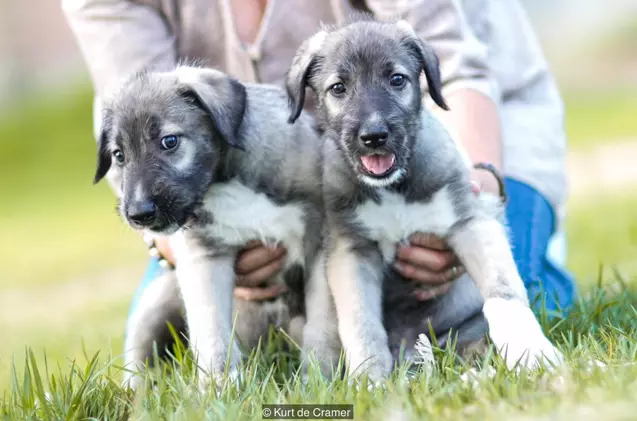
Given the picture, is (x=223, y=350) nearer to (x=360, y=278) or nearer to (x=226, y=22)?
(x=360, y=278)

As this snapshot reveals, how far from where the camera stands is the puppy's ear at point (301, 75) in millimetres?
3635

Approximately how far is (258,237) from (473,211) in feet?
2.85

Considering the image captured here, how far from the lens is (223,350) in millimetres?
3547

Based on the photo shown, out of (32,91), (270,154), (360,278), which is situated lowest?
(360,278)

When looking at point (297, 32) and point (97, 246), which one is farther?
point (97, 246)

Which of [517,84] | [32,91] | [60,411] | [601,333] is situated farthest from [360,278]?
[32,91]

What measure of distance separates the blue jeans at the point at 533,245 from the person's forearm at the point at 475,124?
13.9 inches

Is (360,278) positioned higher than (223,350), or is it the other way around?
(360,278)

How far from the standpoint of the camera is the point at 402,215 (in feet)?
11.9

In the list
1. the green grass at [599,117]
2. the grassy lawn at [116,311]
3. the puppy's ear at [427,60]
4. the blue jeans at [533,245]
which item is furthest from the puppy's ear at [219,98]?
the green grass at [599,117]

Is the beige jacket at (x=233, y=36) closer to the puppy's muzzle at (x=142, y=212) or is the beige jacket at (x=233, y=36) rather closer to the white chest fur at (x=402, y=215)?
the white chest fur at (x=402, y=215)

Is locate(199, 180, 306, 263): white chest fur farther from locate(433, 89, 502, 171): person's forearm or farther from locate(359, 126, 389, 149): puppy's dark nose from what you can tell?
locate(433, 89, 502, 171): person's forearm

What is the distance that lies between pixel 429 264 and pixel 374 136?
712 millimetres

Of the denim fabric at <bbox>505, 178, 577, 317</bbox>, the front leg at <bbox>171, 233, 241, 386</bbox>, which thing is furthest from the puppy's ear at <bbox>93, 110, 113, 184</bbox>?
the denim fabric at <bbox>505, 178, 577, 317</bbox>
